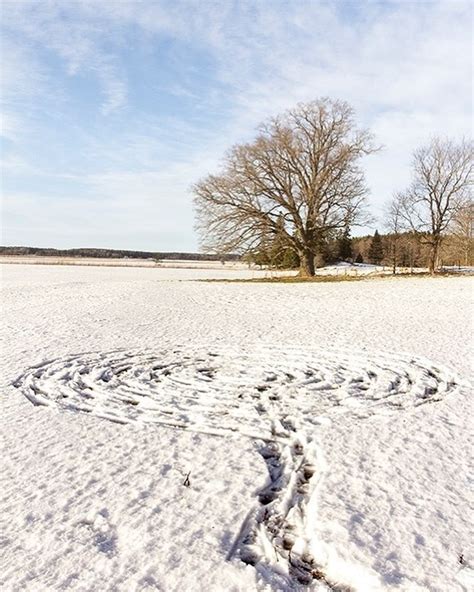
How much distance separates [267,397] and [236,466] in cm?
210

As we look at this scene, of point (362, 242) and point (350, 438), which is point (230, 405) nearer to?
point (350, 438)

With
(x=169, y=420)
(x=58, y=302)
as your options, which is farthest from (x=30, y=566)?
(x=58, y=302)

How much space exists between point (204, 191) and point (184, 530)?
26418mm

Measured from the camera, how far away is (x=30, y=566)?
287 centimetres

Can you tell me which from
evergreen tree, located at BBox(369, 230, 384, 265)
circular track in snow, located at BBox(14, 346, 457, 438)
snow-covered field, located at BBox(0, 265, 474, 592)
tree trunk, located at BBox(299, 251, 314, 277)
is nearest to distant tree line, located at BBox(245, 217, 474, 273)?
evergreen tree, located at BBox(369, 230, 384, 265)

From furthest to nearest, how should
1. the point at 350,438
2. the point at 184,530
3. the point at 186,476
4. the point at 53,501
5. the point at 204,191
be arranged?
1. the point at 204,191
2. the point at 350,438
3. the point at 186,476
4. the point at 53,501
5. the point at 184,530

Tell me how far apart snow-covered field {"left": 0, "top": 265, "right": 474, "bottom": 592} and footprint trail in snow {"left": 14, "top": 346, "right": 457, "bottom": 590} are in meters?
0.03

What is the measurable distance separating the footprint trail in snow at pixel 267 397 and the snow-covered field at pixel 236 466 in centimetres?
3

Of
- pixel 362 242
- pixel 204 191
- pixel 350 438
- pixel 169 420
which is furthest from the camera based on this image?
pixel 362 242

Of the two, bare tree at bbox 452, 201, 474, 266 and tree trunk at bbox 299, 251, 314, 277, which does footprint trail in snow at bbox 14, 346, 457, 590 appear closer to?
tree trunk at bbox 299, 251, 314, 277

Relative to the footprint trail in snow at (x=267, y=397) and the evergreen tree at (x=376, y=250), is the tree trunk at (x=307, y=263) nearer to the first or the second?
the footprint trail in snow at (x=267, y=397)

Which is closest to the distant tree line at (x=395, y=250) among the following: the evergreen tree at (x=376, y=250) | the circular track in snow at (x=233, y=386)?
the evergreen tree at (x=376, y=250)

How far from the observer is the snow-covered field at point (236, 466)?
291cm

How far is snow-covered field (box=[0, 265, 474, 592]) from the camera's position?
2910 millimetres
